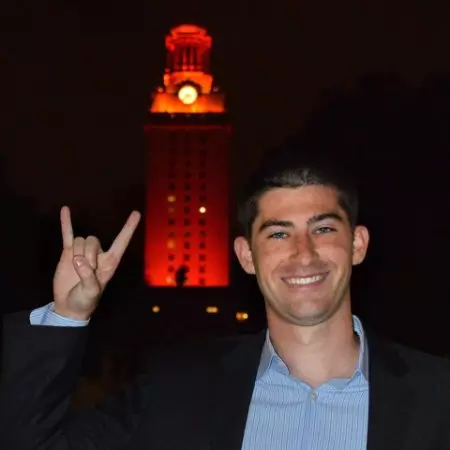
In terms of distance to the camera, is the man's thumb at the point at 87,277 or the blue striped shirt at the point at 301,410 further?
the man's thumb at the point at 87,277

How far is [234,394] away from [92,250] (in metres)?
0.69

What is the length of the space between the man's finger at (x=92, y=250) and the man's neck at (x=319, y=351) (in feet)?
2.27

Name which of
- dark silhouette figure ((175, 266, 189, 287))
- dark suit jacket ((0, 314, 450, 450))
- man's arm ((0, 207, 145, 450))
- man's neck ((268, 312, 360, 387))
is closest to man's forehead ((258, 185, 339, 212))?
man's neck ((268, 312, 360, 387))

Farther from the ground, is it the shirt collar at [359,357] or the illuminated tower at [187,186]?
the shirt collar at [359,357]

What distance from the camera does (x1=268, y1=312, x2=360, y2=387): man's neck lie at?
3281 mm

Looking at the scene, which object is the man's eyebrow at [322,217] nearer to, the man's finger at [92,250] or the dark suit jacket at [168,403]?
the dark suit jacket at [168,403]

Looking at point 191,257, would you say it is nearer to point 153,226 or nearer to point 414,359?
point 153,226

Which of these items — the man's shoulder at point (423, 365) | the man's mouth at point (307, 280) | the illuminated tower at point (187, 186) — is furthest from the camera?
the illuminated tower at point (187, 186)

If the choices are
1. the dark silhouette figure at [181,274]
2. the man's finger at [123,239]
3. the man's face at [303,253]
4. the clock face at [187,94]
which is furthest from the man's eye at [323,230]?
the clock face at [187,94]

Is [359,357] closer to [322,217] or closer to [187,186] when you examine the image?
[322,217]

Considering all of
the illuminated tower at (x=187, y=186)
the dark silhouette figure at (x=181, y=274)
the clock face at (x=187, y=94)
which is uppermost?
the clock face at (x=187, y=94)

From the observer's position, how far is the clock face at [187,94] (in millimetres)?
58250

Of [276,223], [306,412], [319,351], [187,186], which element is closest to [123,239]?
[276,223]

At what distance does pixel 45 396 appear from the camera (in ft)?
9.98
